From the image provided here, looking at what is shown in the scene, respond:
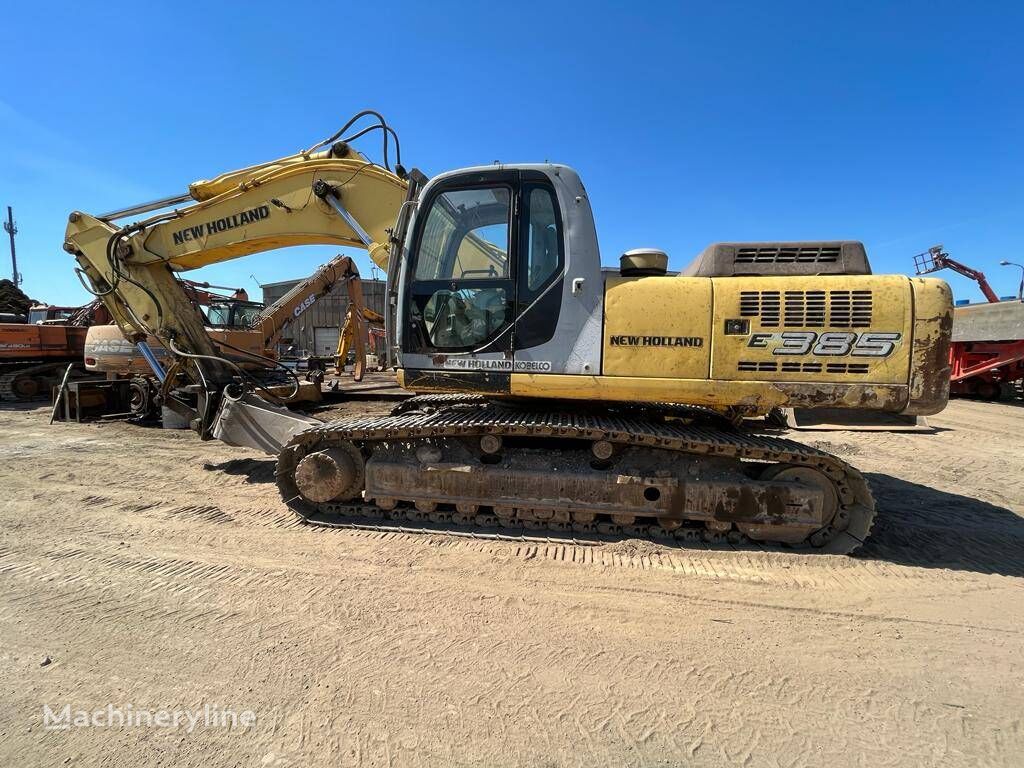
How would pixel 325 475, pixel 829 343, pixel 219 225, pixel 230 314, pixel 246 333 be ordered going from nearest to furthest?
1. pixel 829 343
2. pixel 325 475
3. pixel 219 225
4. pixel 246 333
5. pixel 230 314

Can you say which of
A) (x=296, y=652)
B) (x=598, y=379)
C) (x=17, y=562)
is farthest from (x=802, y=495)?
(x=17, y=562)

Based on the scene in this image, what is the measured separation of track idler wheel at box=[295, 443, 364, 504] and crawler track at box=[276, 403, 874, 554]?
88 millimetres

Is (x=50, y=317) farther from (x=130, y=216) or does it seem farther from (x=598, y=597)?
(x=598, y=597)

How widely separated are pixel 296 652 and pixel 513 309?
2539mm

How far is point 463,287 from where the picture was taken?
12.1 ft

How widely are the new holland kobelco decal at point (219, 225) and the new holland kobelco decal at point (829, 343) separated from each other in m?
4.83

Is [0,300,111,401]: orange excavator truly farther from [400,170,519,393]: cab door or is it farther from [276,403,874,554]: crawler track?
[400,170,519,393]: cab door

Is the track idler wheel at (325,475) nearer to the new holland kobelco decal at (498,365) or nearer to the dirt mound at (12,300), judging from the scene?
the new holland kobelco decal at (498,365)

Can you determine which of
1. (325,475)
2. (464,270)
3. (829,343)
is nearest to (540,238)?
(464,270)

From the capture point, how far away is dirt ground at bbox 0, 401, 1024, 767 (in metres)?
1.82

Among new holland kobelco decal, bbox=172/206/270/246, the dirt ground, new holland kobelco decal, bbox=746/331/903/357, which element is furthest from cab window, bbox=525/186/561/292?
new holland kobelco decal, bbox=172/206/270/246

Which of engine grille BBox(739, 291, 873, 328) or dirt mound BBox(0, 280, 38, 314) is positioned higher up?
dirt mound BBox(0, 280, 38, 314)

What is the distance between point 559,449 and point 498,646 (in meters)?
1.64

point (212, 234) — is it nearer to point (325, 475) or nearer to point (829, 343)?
point (325, 475)
